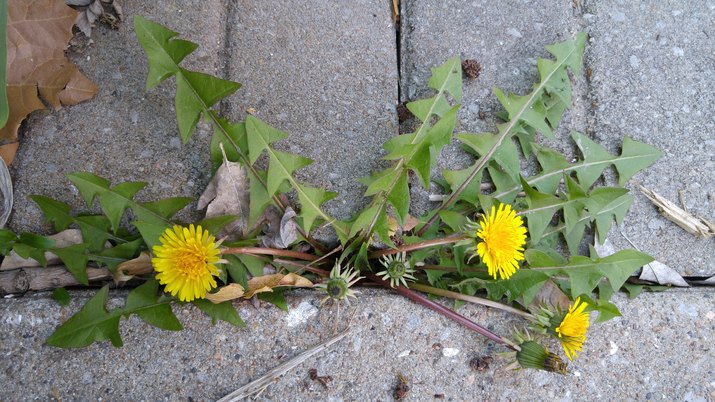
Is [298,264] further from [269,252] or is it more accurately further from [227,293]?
[227,293]

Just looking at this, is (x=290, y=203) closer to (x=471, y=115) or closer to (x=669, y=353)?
(x=471, y=115)

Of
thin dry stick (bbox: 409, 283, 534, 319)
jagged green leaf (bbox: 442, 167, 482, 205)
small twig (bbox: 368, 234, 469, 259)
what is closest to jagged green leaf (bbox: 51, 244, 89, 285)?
small twig (bbox: 368, 234, 469, 259)

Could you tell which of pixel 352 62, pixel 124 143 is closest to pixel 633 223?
pixel 352 62

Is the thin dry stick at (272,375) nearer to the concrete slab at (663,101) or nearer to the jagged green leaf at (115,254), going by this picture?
the jagged green leaf at (115,254)

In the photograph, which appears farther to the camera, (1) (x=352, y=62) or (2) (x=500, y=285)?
(1) (x=352, y=62)

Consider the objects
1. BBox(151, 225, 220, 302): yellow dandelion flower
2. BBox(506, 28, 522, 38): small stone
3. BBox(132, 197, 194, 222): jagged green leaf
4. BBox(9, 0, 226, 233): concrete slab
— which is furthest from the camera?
BBox(506, 28, 522, 38): small stone

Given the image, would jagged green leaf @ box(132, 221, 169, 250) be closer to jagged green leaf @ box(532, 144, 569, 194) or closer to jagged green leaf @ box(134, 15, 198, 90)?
jagged green leaf @ box(134, 15, 198, 90)

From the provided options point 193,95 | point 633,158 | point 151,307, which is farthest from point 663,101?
point 151,307
